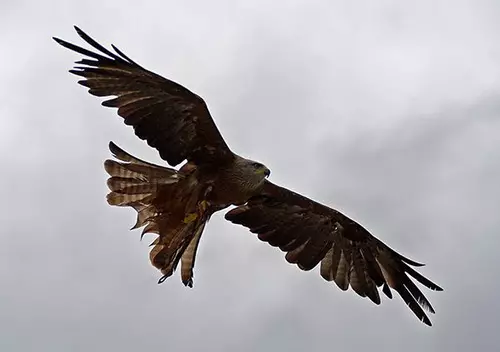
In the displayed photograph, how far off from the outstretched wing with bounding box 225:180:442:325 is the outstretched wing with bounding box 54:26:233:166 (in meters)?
1.51

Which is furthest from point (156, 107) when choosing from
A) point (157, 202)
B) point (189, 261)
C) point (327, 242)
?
point (327, 242)

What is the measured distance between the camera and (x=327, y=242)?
564 inches

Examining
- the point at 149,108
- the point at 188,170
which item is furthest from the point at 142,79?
the point at 188,170

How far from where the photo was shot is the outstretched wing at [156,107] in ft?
36.9

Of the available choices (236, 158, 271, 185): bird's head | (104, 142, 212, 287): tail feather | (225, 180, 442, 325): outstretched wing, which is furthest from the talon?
(225, 180, 442, 325): outstretched wing

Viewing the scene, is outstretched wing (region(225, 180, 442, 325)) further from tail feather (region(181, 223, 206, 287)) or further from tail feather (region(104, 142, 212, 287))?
tail feather (region(104, 142, 212, 287))

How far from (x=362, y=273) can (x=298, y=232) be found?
3.50ft

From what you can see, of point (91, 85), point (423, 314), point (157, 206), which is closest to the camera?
point (91, 85)

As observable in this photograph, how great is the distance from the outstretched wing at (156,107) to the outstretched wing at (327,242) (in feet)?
4.95

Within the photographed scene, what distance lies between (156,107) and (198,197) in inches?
54.1

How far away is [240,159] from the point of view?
12.8 metres

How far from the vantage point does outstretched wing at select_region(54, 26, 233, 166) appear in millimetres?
11234

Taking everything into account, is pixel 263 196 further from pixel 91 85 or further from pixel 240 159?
pixel 91 85

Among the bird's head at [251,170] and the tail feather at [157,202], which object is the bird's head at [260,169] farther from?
the tail feather at [157,202]
